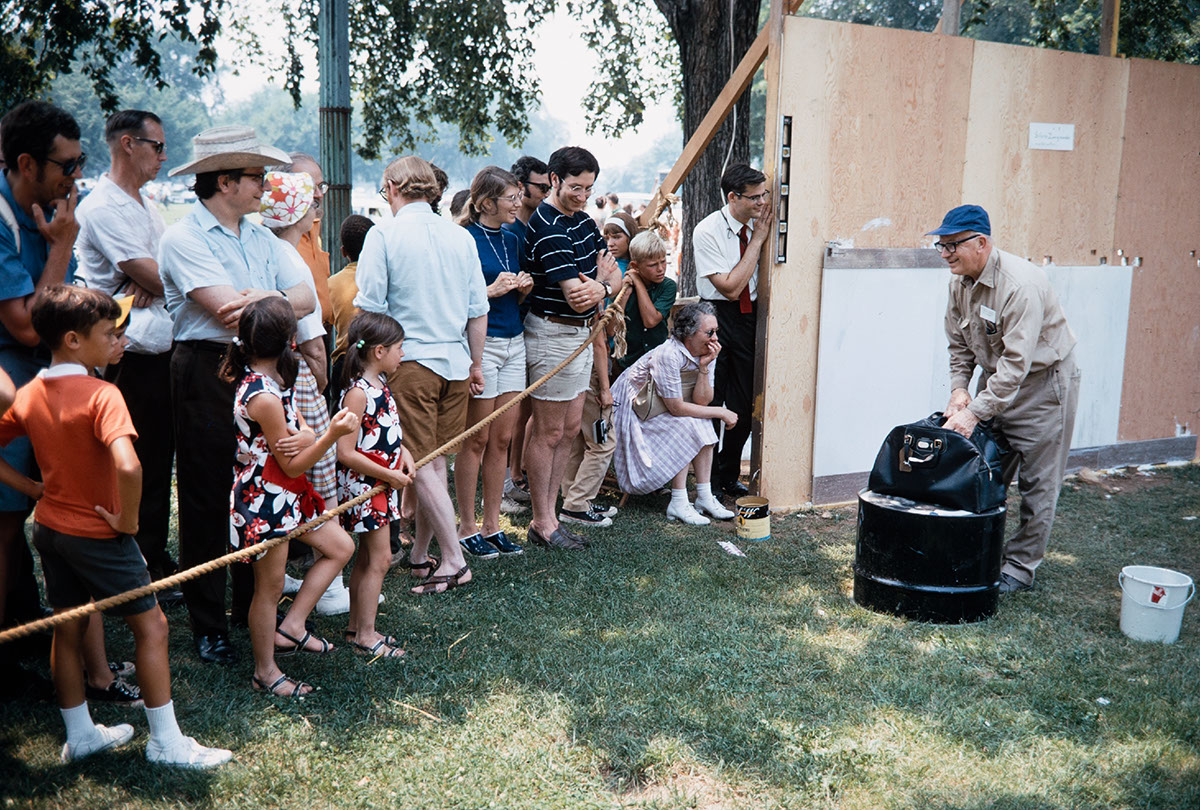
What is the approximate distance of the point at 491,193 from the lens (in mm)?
4766

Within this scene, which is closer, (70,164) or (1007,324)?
(70,164)

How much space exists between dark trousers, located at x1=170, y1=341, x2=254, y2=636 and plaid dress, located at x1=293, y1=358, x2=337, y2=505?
0.31 m

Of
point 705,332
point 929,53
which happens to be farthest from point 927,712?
point 929,53

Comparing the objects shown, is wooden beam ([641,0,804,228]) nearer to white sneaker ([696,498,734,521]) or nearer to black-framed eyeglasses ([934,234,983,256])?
black-framed eyeglasses ([934,234,983,256])

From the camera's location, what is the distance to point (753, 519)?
5.52 m

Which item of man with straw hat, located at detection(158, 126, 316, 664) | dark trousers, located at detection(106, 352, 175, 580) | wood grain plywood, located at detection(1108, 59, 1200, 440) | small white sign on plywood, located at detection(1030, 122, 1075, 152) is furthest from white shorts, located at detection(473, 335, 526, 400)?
wood grain plywood, located at detection(1108, 59, 1200, 440)

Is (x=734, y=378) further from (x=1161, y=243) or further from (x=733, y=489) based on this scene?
(x=1161, y=243)

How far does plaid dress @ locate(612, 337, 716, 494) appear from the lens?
5910 millimetres

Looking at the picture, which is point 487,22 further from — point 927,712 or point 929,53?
point 927,712

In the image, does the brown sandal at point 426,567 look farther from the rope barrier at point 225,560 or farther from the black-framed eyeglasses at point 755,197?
the black-framed eyeglasses at point 755,197

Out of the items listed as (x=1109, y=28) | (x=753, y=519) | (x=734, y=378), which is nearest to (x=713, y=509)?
(x=753, y=519)

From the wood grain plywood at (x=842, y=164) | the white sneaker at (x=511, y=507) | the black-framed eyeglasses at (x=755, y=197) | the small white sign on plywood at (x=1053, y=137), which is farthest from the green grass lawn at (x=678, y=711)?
the small white sign on plywood at (x=1053, y=137)

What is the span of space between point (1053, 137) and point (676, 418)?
349cm

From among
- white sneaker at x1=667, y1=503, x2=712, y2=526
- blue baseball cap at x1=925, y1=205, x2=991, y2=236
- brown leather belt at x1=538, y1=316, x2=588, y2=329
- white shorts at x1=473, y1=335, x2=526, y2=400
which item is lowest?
white sneaker at x1=667, y1=503, x2=712, y2=526
